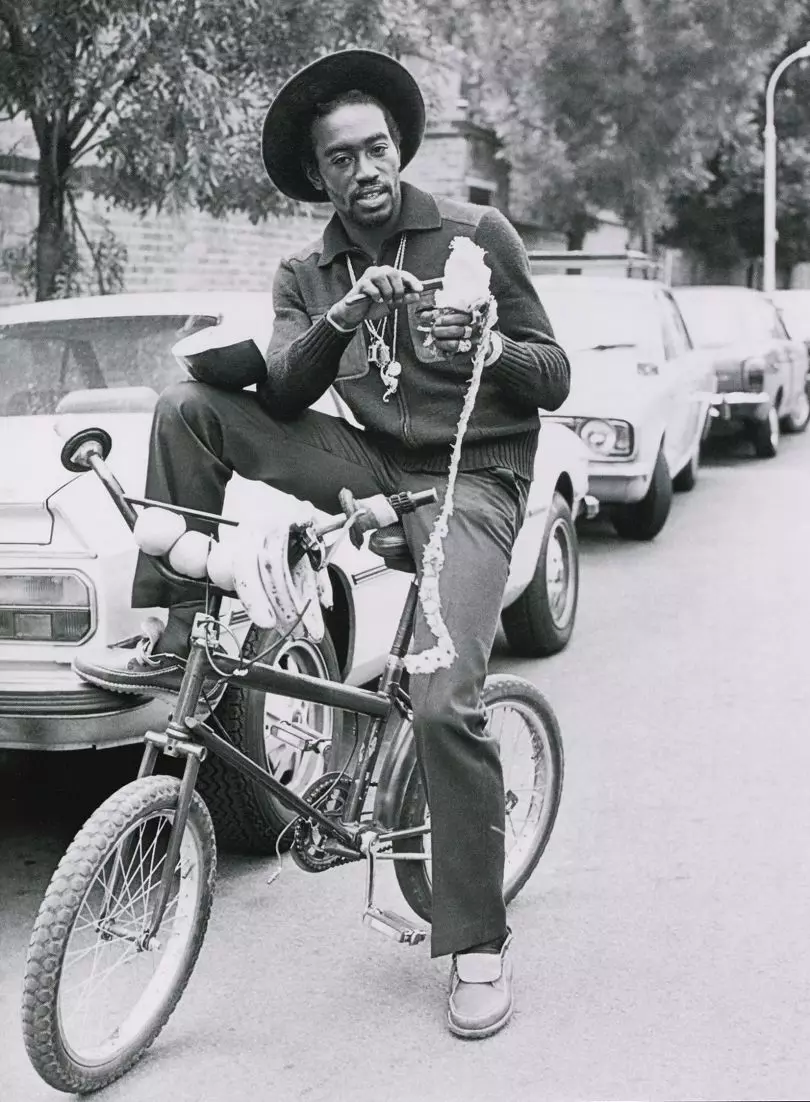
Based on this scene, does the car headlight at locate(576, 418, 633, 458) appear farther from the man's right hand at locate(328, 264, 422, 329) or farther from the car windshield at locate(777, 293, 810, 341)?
the car windshield at locate(777, 293, 810, 341)

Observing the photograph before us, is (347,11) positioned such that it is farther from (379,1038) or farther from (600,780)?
(379,1038)

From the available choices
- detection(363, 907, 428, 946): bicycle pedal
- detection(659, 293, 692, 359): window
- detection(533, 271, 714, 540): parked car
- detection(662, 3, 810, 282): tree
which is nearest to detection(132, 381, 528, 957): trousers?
detection(363, 907, 428, 946): bicycle pedal

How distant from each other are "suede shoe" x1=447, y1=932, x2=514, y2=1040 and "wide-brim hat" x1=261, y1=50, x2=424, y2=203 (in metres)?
1.84


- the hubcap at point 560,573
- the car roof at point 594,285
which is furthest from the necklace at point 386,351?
the car roof at point 594,285

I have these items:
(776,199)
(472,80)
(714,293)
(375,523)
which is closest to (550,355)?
(375,523)

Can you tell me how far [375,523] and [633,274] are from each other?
22332mm

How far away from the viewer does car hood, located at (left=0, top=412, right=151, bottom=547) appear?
3.94 m

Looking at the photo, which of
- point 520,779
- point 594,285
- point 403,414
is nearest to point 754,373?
point 594,285

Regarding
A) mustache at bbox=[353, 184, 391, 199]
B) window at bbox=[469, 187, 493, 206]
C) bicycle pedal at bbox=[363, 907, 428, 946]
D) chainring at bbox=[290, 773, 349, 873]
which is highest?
window at bbox=[469, 187, 493, 206]

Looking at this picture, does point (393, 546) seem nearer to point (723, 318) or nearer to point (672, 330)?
point (672, 330)

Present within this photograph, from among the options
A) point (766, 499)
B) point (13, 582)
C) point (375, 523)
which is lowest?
point (766, 499)

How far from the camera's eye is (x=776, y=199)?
32.9 metres

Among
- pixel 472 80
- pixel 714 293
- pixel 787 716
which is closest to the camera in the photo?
pixel 787 716

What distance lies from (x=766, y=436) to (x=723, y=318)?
4.27 ft
